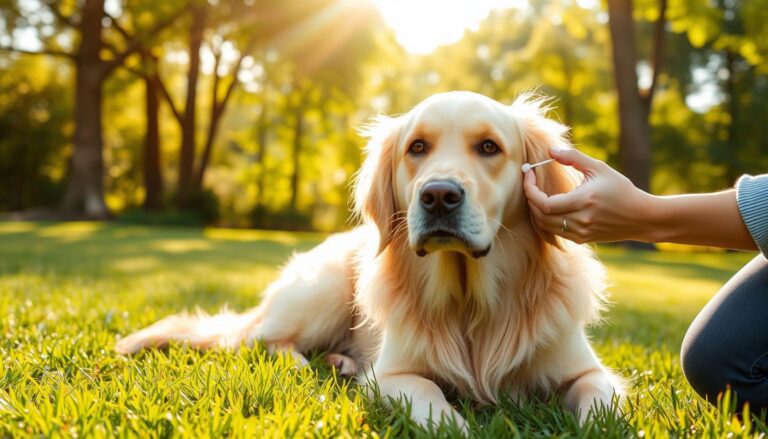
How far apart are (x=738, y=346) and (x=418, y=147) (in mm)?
1504

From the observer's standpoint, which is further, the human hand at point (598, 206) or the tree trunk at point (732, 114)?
the tree trunk at point (732, 114)

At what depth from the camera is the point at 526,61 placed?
2734cm

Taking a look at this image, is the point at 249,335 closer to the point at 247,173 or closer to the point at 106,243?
the point at 106,243

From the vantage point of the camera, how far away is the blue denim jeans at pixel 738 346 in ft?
7.59

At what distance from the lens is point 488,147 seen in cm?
267

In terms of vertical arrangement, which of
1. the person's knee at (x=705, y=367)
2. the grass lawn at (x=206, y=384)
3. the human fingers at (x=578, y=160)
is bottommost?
the grass lawn at (x=206, y=384)

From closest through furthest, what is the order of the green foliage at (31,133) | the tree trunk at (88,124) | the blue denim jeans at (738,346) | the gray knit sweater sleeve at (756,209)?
the gray knit sweater sleeve at (756,209) → the blue denim jeans at (738,346) → the tree trunk at (88,124) → the green foliage at (31,133)

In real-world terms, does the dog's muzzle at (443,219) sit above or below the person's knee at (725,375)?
above

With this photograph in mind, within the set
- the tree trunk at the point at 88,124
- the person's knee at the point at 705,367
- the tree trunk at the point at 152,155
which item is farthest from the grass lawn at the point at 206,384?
the tree trunk at the point at 152,155

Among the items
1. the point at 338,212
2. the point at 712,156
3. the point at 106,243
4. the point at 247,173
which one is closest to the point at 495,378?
the point at 106,243

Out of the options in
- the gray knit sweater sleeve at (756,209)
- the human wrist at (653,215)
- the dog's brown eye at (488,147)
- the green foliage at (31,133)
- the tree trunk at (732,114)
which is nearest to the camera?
the gray knit sweater sleeve at (756,209)

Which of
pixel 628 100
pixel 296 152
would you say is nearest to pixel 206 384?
pixel 628 100

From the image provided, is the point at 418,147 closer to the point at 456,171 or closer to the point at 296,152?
the point at 456,171

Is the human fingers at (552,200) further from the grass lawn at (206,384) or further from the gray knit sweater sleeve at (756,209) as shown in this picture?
the grass lawn at (206,384)
